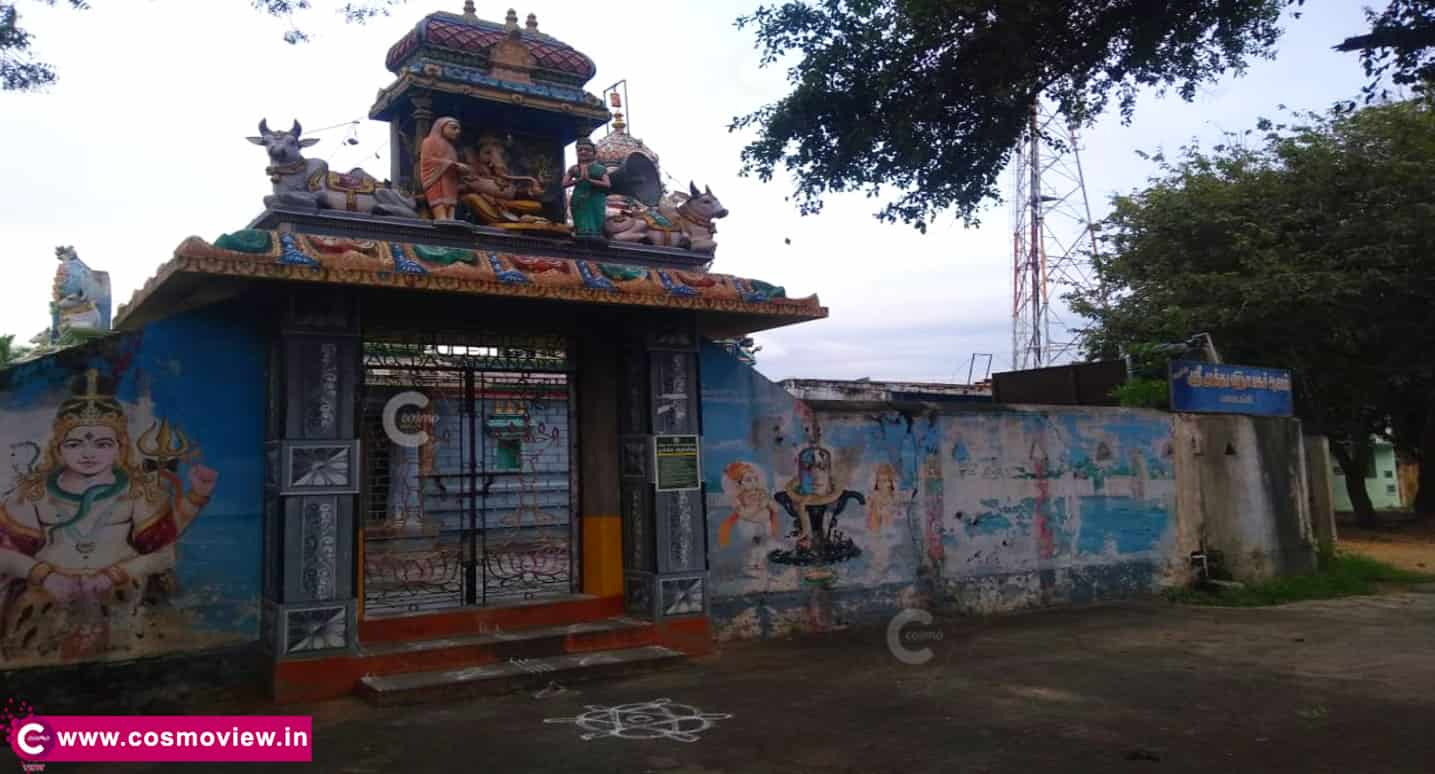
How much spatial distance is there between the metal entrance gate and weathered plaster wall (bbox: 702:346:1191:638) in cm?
141

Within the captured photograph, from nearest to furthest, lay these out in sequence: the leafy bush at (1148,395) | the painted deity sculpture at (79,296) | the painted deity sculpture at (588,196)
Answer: the painted deity sculpture at (588,196), the painted deity sculpture at (79,296), the leafy bush at (1148,395)

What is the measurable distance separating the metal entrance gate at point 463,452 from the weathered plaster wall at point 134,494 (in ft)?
3.36

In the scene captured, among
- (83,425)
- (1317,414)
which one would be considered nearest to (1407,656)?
(83,425)

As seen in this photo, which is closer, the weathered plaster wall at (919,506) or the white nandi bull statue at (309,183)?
the white nandi bull statue at (309,183)

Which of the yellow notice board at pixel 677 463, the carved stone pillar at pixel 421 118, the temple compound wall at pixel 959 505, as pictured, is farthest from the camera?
the temple compound wall at pixel 959 505

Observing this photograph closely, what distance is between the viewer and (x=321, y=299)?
723 cm

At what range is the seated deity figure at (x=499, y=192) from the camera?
27.5ft

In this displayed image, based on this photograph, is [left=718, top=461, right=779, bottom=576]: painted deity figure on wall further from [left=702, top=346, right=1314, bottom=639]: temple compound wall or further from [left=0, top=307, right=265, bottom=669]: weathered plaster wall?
[left=0, top=307, right=265, bottom=669]: weathered plaster wall

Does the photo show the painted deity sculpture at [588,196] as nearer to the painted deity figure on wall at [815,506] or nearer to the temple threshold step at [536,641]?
the painted deity figure on wall at [815,506]

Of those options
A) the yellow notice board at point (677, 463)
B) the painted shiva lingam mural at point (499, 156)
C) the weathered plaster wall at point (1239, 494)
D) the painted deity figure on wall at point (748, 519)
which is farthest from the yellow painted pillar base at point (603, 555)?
the weathered plaster wall at point (1239, 494)

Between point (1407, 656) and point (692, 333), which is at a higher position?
point (692, 333)

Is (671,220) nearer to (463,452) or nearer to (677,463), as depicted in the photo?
(677,463)

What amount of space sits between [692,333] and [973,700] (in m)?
3.72

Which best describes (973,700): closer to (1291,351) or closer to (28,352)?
(1291,351)
